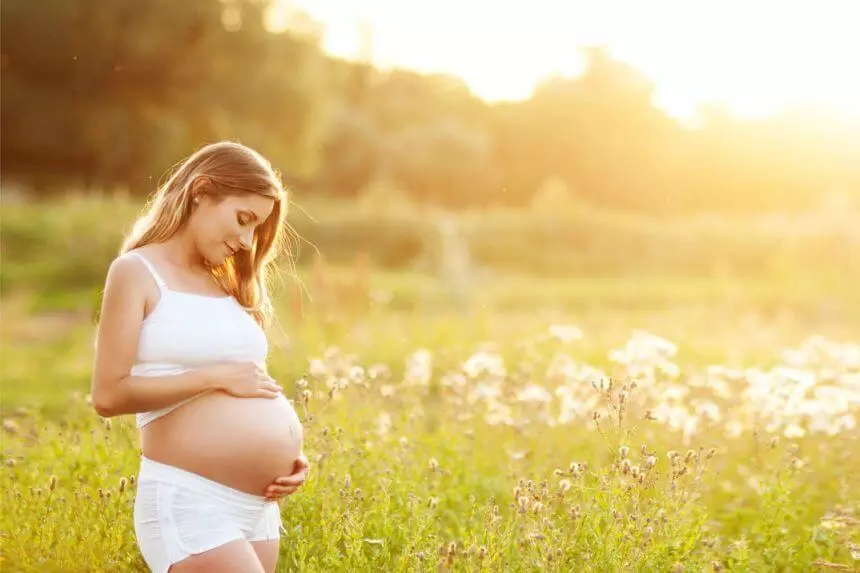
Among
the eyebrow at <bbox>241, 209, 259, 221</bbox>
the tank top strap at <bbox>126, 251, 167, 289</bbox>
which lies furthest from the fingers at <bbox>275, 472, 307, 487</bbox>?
the eyebrow at <bbox>241, 209, 259, 221</bbox>

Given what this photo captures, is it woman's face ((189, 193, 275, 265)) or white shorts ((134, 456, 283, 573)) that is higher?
woman's face ((189, 193, 275, 265))

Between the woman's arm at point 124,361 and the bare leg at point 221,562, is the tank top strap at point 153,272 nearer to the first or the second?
the woman's arm at point 124,361

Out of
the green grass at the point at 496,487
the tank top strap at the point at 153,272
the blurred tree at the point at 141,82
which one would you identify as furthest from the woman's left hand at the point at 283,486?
the blurred tree at the point at 141,82

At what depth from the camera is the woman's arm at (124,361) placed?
2826 mm

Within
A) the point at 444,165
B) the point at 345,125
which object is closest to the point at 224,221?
the point at 345,125

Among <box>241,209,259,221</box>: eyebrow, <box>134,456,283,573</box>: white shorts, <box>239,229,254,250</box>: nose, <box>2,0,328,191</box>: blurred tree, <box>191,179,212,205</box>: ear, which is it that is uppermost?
<box>2,0,328,191</box>: blurred tree

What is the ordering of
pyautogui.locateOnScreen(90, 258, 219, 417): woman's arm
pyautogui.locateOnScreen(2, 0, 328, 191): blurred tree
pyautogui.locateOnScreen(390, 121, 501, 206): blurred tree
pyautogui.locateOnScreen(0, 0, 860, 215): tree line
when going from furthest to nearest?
1. pyautogui.locateOnScreen(390, 121, 501, 206): blurred tree
2. pyautogui.locateOnScreen(0, 0, 860, 215): tree line
3. pyautogui.locateOnScreen(2, 0, 328, 191): blurred tree
4. pyautogui.locateOnScreen(90, 258, 219, 417): woman's arm

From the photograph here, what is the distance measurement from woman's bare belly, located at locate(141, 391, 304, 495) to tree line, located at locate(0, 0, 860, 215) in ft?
79.1

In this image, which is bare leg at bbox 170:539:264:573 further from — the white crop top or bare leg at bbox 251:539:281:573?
the white crop top

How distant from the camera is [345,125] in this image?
138ft

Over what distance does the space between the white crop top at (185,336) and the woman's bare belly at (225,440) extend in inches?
2.2

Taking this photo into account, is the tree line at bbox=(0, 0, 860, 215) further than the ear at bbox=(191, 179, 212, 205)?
Result: Yes

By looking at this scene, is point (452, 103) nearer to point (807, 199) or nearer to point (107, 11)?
point (807, 199)

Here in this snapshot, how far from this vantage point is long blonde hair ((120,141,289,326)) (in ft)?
10.1
